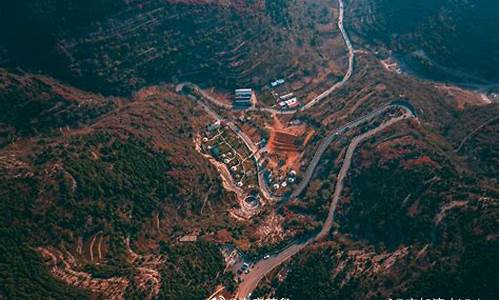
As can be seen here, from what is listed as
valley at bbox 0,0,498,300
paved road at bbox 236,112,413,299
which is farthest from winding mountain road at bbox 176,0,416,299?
valley at bbox 0,0,498,300

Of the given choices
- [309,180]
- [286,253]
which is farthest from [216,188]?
[286,253]

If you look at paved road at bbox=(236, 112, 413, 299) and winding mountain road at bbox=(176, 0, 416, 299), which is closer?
paved road at bbox=(236, 112, 413, 299)

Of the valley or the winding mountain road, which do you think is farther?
the winding mountain road

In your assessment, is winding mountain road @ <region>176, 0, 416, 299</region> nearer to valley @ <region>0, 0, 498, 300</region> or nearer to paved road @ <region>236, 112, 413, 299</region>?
paved road @ <region>236, 112, 413, 299</region>

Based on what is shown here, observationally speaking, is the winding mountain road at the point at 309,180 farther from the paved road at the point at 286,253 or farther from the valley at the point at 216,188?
the valley at the point at 216,188

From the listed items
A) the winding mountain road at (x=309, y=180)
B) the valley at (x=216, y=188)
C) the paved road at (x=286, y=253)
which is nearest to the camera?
the valley at (x=216, y=188)

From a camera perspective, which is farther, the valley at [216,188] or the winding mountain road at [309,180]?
the winding mountain road at [309,180]

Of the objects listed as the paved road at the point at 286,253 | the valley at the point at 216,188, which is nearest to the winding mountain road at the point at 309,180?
the paved road at the point at 286,253

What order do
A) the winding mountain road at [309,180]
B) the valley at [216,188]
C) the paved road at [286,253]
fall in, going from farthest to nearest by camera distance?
the winding mountain road at [309,180]
the paved road at [286,253]
the valley at [216,188]

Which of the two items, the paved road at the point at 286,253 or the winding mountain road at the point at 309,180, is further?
the winding mountain road at the point at 309,180

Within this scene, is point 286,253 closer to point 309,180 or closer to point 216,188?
point 309,180

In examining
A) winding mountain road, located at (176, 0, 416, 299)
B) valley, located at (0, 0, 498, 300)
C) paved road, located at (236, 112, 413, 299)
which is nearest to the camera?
valley, located at (0, 0, 498, 300)

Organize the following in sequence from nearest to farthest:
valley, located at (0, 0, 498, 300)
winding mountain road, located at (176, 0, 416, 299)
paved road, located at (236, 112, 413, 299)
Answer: valley, located at (0, 0, 498, 300)
paved road, located at (236, 112, 413, 299)
winding mountain road, located at (176, 0, 416, 299)
